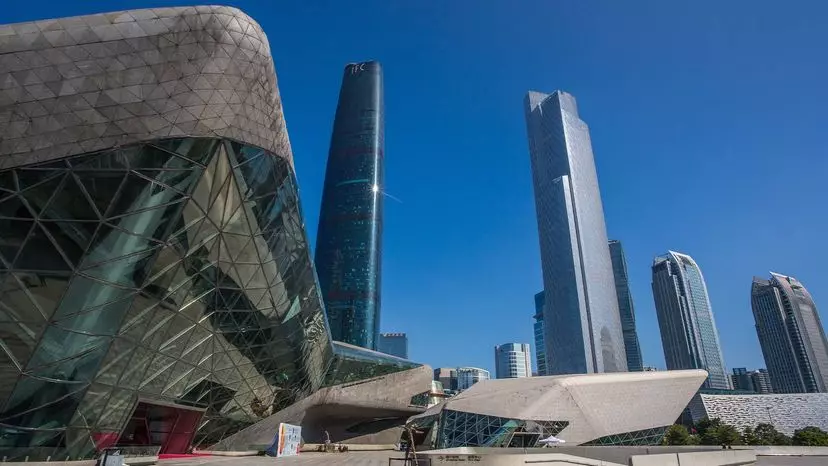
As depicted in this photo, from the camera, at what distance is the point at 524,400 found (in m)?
44.6

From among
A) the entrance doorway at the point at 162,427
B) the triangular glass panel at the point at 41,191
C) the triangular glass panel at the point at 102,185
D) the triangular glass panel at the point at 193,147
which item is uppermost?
the triangular glass panel at the point at 193,147

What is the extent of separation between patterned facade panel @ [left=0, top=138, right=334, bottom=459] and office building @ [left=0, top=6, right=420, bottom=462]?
0.06 meters

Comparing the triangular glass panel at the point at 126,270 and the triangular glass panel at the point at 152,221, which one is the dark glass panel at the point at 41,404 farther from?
the triangular glass panel at the point at 152,221

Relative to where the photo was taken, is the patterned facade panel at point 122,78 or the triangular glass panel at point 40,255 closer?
the patterned facade panel at point 122,78

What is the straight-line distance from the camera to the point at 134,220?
17.7 meters

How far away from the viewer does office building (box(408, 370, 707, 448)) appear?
41.7 metres

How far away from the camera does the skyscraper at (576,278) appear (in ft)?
543

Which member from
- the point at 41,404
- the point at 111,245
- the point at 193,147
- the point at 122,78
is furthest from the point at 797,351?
the point at 122,78

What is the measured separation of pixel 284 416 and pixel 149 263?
24384 mm

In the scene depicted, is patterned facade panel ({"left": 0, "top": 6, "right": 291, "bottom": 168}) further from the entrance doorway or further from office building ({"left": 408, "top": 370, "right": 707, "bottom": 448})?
office building ({"left": 408, "top": 370, "right": 707, "bottom": 448})

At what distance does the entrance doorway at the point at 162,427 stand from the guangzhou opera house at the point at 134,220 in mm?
112

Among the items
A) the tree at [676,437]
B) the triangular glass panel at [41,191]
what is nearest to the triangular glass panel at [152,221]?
the triangular glass panel at [41,191]

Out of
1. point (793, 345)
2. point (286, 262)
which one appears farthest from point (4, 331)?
point (793, 345)

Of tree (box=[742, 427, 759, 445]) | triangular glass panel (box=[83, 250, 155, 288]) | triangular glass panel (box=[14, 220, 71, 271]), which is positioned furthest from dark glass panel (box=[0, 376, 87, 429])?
tree (box=[742, 427, 759, 445])
